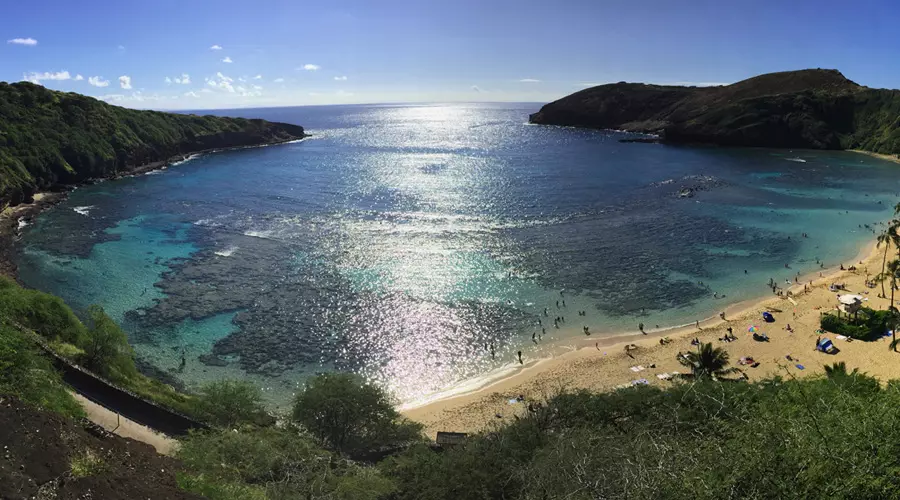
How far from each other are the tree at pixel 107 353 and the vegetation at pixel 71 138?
6027cm

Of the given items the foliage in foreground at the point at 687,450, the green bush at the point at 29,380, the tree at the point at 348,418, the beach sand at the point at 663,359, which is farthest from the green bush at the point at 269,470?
the beach sand at the point at 663,359

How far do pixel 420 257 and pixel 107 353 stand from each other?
3278cm

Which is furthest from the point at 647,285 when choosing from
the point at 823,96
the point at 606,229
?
the point at 823,96

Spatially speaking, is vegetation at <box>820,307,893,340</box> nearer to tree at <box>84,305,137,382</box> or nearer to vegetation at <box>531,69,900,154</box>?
tree at <box>84,305,137,382</box>

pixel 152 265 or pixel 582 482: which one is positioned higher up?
pixel 582 482

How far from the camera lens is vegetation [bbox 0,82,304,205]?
285 ft

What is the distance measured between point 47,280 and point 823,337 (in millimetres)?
70504

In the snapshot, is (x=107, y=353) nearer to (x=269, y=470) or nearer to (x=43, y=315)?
(x=43, y=315)

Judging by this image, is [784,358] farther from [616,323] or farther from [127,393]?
[127,393]

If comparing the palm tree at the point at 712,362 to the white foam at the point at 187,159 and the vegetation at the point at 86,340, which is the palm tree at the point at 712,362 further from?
the white foam at the point at 187,159

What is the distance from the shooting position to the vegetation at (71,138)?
3425 inches

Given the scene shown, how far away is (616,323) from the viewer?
43844 millimetres

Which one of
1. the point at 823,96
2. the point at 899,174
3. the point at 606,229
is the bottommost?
the point at 606,229

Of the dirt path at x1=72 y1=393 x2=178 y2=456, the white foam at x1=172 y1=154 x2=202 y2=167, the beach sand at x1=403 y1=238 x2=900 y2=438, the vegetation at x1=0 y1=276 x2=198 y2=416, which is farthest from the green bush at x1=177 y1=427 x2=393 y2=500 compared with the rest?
the white foam at x1=172 y1=154 x2=202 y2=167
